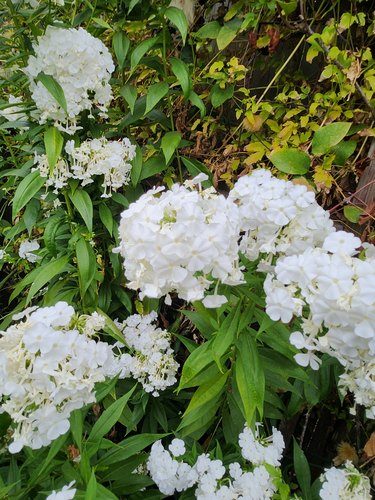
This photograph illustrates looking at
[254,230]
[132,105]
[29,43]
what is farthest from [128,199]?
[254,230]

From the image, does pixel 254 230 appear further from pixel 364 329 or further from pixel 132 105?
pixel 132 105

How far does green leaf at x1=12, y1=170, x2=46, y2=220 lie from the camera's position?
5.72ft

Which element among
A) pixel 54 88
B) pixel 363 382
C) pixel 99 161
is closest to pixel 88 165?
pixel 99 161

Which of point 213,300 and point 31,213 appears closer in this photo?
point 213,300

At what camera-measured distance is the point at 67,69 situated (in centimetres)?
170

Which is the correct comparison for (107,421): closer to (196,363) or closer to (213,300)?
(196,363)

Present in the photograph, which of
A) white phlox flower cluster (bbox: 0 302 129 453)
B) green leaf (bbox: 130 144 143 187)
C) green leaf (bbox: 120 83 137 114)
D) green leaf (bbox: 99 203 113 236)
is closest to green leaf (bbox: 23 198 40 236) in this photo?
green leaf (bbox: 99 203 113 236)

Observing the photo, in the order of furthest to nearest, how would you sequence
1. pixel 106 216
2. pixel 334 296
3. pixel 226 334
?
pixel 106 216
pixel 226 334
pixel 334 296

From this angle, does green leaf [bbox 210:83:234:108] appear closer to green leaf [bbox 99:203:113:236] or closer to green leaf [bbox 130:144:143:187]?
green leaf [bbox 130:144:143:187]

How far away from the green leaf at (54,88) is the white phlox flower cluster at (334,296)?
1013mm

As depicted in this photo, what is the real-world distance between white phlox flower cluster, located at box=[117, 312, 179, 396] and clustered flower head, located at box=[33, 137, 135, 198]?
516 mm

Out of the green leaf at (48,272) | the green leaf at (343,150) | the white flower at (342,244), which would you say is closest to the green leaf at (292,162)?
the green leaf at (343,150)

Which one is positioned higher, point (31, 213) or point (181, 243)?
point (181, 243)

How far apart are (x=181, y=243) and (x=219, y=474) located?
70cm
